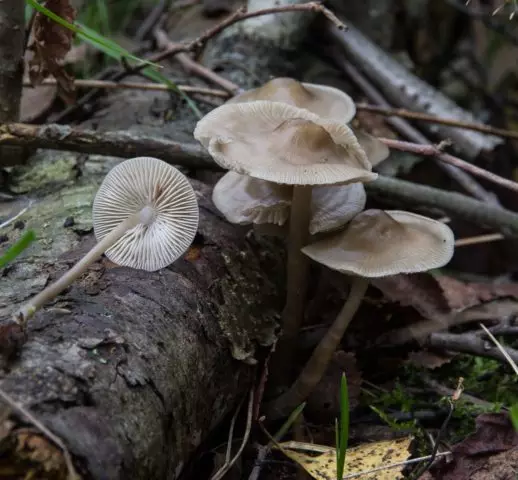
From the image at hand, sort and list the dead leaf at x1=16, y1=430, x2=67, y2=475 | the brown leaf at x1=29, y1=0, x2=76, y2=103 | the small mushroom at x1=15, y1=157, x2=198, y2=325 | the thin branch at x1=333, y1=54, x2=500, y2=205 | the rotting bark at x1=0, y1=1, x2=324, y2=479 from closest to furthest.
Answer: the dead leaf at x1=16, y1=430, x2=67, y2=475, the rotting bark at x1=0, y1=1, x2=324, y2=479, the small mushroom at x1=15, y1=157, x2=198, y2=325, the brown leaf at x1=29, y1=0, x2=76, y2=103, the thin branch at x1=333, y1=54, x2=500, y2=205

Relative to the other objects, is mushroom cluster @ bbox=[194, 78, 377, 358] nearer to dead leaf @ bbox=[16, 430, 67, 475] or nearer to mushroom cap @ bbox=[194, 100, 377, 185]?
mushroom cap @ bbox=[194, 100, 377, 185]

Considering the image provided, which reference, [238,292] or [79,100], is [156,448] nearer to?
[238,292]

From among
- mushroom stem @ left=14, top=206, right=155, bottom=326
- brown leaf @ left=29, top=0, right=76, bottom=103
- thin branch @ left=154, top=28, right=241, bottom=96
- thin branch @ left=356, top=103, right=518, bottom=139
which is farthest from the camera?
thin branch @ left=154, top=28, right=241, bottom=96

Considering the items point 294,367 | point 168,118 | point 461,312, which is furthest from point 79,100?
point 461,312

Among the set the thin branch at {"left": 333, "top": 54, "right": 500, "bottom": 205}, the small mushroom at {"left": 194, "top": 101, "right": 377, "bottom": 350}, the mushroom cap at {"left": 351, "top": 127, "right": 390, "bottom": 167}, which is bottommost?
the thin branch at {"left": 333, "top": 54, "right": 500, "bottom": 205}

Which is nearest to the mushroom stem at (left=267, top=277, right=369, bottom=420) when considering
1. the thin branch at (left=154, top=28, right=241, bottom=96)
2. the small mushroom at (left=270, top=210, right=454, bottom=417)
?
the small mushroom at (left=270, top=210, right=454, bottom=417)

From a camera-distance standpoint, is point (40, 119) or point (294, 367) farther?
point (40, 119)
